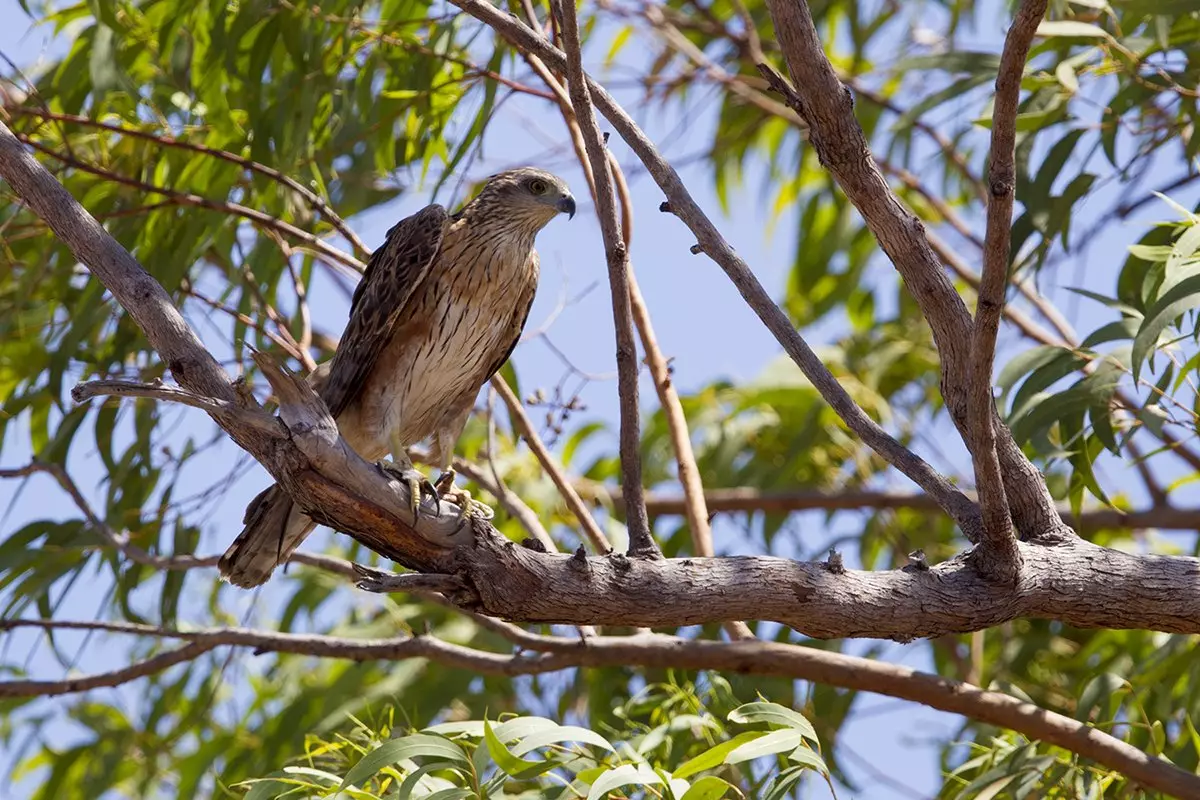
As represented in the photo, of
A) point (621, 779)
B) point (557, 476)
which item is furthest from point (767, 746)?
point (557, 476)

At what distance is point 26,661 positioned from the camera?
4215mm

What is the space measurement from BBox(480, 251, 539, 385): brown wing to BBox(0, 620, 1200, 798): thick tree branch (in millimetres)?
843

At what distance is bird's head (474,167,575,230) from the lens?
4199 millimetres

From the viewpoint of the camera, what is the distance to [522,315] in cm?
420

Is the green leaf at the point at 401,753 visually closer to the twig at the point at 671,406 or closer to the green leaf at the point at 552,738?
the green leaf at the point at 552,738

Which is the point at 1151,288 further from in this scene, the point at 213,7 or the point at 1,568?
the point at 1,568

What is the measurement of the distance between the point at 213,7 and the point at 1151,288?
2693mm

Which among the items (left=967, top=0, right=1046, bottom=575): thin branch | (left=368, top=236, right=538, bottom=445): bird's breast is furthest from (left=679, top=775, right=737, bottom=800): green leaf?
(left=368, top=236, right=538, bottom=445): bird's breast

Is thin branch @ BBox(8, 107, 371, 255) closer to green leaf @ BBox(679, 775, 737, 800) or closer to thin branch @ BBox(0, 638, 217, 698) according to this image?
thin branch @ BBox(0, 638, 217, 698)

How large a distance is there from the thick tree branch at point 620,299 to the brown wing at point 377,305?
1.31 meters

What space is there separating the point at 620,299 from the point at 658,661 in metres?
1.37

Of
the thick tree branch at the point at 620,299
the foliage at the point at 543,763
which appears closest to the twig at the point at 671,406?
the foliage at the point at 543,763

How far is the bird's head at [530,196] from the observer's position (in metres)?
4.20

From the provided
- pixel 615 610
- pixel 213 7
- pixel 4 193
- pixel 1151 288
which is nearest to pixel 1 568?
pixel 4 193
